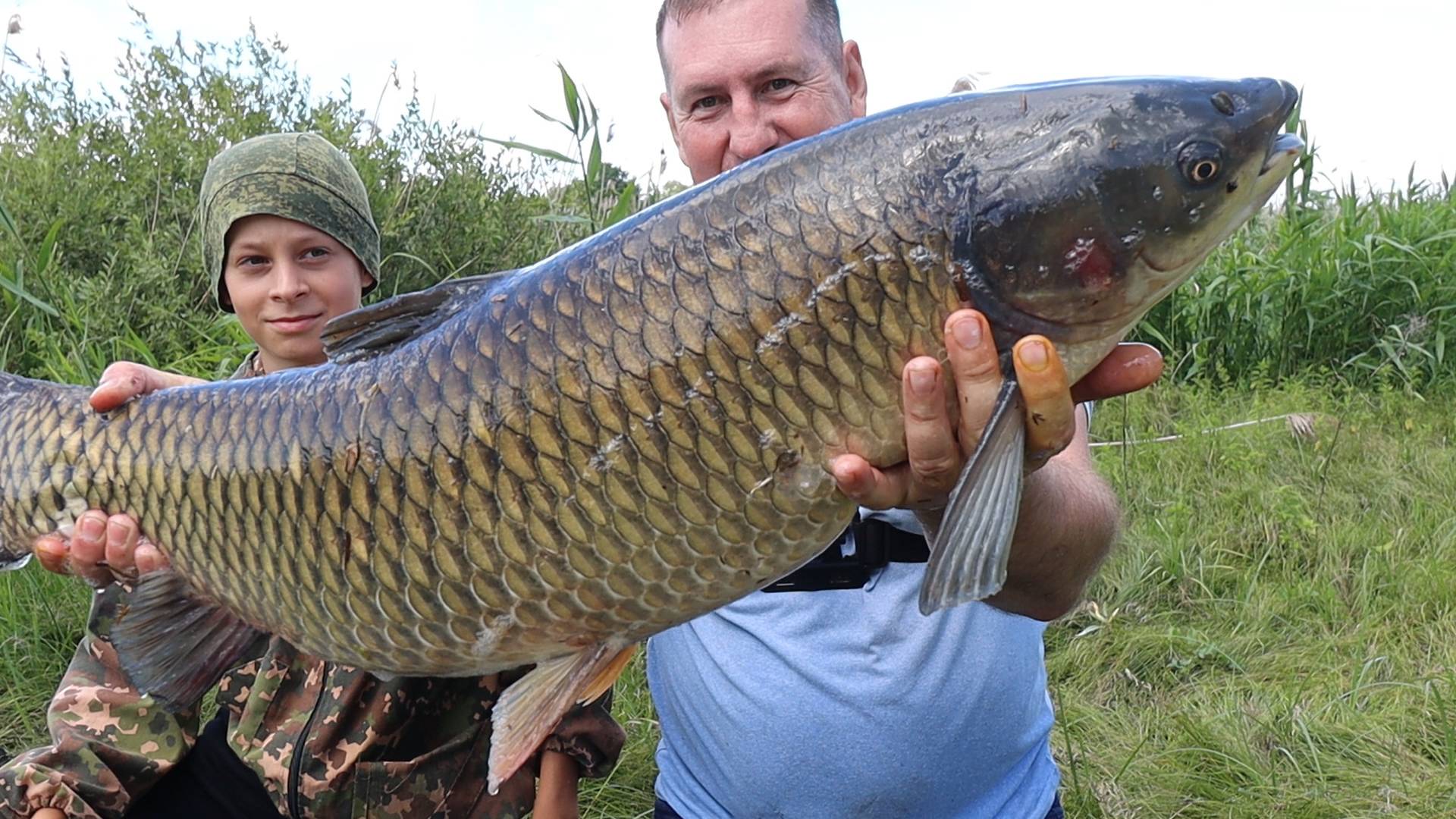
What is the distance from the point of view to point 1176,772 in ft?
7.88

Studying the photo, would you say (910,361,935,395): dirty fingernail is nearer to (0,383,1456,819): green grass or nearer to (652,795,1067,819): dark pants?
(652,795,1067,819): dark pants

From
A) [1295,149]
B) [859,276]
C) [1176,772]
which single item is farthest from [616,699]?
[1295,149]

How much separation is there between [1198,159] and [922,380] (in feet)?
1.04

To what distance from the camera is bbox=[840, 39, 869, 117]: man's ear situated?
224cm

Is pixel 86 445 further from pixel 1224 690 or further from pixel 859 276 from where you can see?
pixel 1224 690

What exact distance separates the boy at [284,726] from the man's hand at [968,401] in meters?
0.93

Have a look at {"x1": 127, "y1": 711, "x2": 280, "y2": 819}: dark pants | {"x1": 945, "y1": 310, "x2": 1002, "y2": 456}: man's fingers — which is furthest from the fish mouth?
{"x1": 127, "y1": 711, "x2": 280, "y2": 819}: dark pants

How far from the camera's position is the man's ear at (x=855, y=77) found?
2238 mm

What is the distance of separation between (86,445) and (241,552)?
264 mm

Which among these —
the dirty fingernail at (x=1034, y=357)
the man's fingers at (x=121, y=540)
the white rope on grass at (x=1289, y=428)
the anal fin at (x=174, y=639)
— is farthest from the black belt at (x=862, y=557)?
the white rope on grass at (x=1289, y=428)

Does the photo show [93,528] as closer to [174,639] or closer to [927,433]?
[174,639]

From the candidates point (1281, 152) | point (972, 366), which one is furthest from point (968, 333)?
point (1281, 152)

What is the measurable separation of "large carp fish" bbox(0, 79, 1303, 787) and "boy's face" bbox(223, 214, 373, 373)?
0.61 metres

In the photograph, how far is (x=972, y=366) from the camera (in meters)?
1.12
